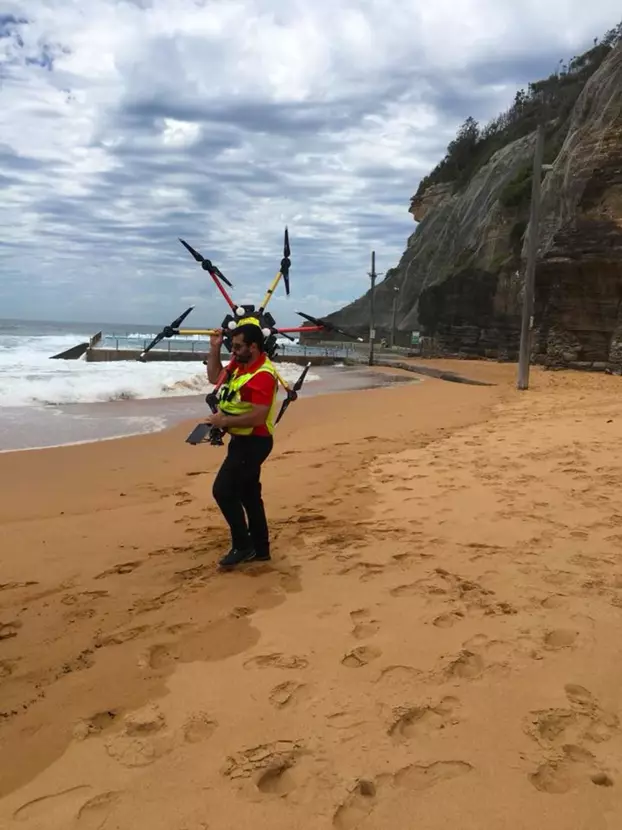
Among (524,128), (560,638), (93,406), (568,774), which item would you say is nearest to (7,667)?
(568,774)

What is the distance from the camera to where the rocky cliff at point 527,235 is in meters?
24.3

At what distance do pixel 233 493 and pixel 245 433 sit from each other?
450mm

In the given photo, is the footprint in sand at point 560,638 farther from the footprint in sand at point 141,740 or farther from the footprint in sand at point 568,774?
the footprint in sand at point 141,740

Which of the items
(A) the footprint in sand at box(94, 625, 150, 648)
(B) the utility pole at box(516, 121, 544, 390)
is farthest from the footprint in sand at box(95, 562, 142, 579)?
(B) the utility pole at box(516, 121, 544, 390)

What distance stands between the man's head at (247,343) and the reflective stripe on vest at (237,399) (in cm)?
10

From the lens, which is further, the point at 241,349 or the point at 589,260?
the point at 589,260

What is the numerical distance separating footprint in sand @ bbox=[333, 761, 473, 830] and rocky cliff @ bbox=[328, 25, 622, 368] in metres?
17.8

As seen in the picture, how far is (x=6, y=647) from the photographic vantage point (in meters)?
3.68

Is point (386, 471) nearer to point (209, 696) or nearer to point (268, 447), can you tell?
point (268, 447)

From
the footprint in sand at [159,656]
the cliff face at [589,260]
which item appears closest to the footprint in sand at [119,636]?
the footprint in sand at [159,656]

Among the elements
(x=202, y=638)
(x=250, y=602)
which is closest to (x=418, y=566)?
(x=250, y=602)

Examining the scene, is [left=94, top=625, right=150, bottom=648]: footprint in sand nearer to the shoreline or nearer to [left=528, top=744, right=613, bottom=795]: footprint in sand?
[left=528, top=744, right=613, bottom=795]: footprint in sand

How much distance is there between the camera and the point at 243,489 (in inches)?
196

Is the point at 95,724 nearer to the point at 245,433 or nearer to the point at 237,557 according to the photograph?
the point at 237,557
